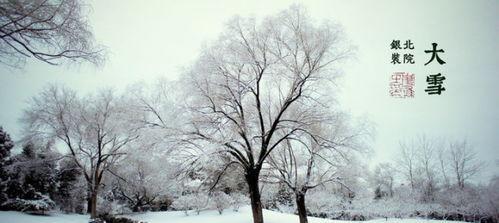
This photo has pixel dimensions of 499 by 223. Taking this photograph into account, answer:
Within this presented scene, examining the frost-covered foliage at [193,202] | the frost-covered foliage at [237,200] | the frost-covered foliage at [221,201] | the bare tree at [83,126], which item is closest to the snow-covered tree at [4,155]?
the bare tree at [83,126]

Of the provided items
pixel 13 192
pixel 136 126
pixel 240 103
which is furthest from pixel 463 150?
pixel 13 192

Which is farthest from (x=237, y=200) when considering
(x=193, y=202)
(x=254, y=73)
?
(x=254, y=73)

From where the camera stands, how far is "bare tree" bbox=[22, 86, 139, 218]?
21.0m

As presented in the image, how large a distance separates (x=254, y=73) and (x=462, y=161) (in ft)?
98.5

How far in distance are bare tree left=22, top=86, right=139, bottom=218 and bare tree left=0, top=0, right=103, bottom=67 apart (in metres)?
15.5

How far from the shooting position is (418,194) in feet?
106

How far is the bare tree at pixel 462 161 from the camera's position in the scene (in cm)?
3129

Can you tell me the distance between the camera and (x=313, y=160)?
49.7 feet

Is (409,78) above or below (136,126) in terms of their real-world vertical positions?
above

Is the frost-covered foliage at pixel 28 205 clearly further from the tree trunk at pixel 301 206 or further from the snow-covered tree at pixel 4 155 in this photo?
the tree trunk at pixel 301 206

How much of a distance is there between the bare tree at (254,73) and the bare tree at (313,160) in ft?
7.92

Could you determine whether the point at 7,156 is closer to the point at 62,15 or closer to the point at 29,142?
the point at 29,142

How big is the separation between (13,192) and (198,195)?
1257cm

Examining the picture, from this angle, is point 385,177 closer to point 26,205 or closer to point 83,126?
point 83,126
